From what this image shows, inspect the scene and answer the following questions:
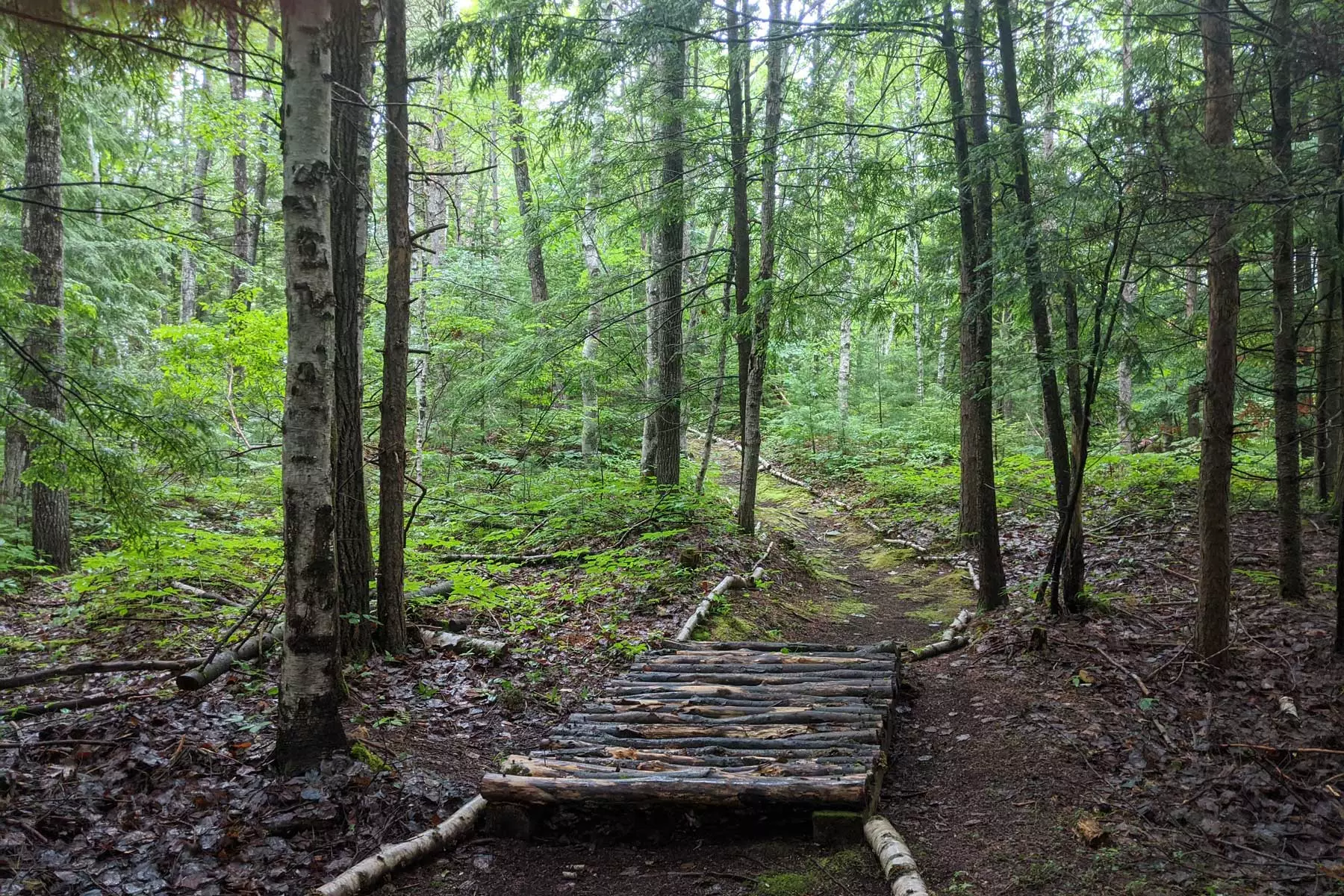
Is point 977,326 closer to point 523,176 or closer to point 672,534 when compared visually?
point 672,534

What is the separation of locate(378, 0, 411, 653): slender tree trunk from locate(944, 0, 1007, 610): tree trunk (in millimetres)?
A: 5466

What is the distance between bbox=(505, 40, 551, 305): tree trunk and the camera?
834cm

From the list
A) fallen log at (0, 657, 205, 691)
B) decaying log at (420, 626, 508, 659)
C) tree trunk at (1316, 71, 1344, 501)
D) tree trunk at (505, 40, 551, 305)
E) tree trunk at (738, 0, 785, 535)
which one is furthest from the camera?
tree trunk at (738, 0, 785, 535)

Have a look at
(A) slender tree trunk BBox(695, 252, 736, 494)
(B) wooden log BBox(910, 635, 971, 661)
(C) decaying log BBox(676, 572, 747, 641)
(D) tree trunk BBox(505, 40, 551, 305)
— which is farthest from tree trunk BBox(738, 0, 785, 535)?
(B) wooden log BBox(910, 635, 971, 661)

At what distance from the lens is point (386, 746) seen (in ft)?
17.8

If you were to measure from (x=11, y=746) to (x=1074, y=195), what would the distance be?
345 inches

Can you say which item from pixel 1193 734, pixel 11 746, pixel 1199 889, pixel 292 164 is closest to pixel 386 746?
pixel 11 746

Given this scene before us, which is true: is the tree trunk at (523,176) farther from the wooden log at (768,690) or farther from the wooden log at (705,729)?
the wooden log at (768,690)

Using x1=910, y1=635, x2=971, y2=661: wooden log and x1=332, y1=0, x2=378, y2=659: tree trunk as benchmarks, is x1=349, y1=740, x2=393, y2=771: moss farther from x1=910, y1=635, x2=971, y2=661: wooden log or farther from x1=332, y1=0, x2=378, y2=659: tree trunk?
x1=910, y1=635, x2=971, y2=661: wooden log

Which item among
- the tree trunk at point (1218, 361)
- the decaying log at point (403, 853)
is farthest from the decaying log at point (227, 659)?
the tree trunk at point (1218, 361)

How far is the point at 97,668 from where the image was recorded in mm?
5488

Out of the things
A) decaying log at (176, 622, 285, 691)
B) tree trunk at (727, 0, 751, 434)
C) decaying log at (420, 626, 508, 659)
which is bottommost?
decaying log at (420, 626, 508, 659)

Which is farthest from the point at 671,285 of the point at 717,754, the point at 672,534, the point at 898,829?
the point at 898,829

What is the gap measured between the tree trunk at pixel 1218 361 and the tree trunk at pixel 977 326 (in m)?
2.08
